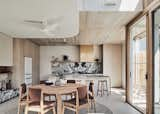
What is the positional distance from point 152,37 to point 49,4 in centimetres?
242

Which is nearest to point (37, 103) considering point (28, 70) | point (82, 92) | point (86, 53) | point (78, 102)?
point (78, 102)

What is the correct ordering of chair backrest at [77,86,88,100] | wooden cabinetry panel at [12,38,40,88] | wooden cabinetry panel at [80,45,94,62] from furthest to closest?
wooden cabinetry panel at [80,45,94,62] < wooden cabinetry panel at [12,38,40,88] < chair backrest at [77,86,88,100]

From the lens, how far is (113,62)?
11.6 m

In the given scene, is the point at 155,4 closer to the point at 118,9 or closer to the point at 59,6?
the point at 118,9

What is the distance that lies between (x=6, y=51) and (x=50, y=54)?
15.6 ft

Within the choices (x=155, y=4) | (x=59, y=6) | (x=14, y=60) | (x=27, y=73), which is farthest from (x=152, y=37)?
(x=27, y=73)

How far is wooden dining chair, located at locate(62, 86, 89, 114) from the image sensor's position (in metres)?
4.30

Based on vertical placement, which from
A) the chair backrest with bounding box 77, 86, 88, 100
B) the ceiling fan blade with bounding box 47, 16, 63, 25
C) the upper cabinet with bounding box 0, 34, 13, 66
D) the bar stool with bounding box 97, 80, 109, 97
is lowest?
the bar stool with bounding box 97, 80, 109, 97

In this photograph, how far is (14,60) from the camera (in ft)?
27.3

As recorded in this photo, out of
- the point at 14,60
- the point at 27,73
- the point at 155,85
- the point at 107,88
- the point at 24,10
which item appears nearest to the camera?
Result: the point at 24,10

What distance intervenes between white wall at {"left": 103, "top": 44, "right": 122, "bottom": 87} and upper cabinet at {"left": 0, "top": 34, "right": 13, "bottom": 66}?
5610 millimetres

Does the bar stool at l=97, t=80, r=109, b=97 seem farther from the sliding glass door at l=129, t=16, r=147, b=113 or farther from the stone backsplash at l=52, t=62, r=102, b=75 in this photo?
the stone backsplash at l=52, t=62, r=102, b=75

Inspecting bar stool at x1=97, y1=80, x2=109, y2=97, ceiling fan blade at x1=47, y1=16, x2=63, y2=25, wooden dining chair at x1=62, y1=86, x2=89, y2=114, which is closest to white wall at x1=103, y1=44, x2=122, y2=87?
bar stool at x1=97, y1=80, x2=109, y2=97

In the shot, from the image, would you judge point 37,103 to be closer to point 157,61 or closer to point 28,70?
point 157,61
